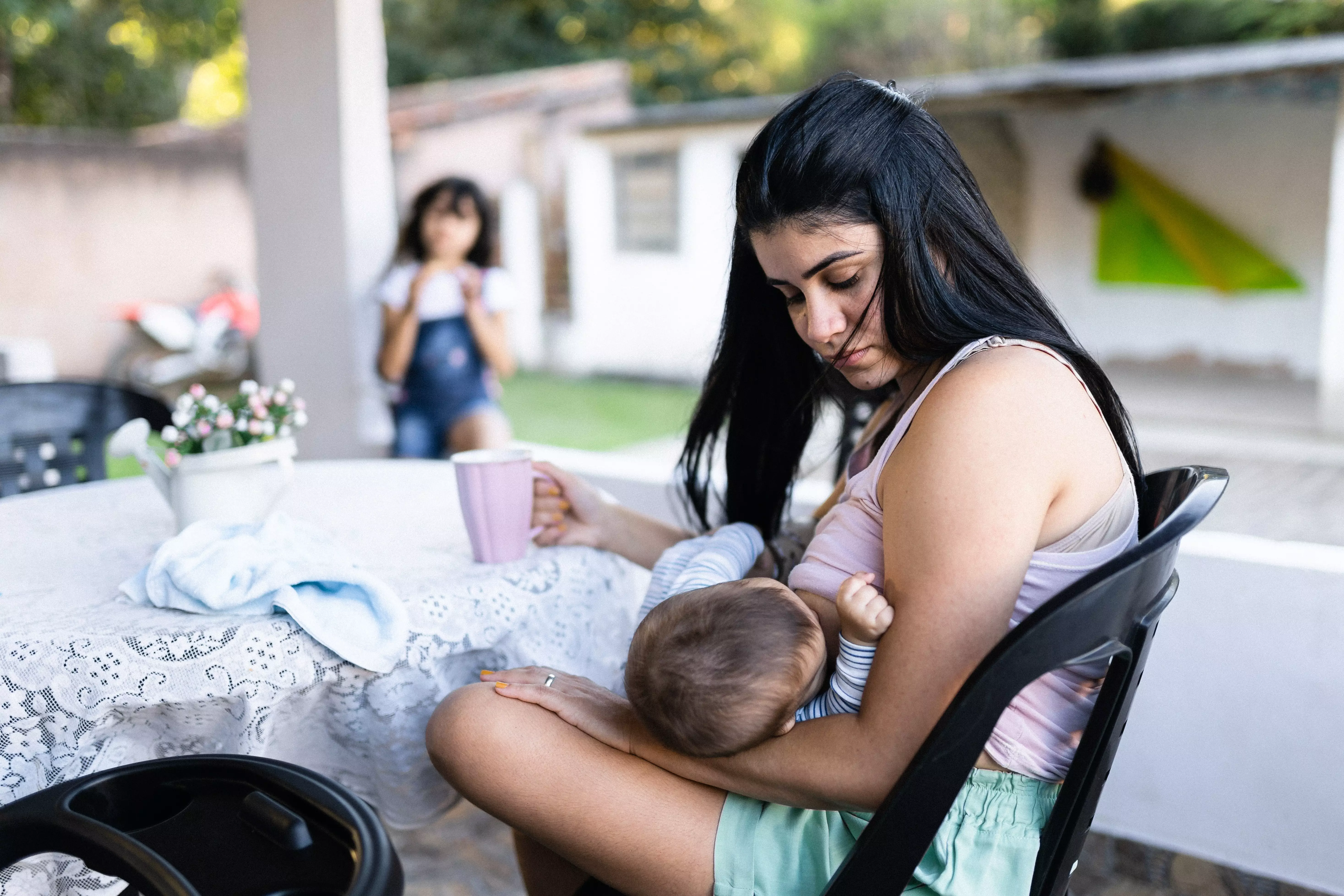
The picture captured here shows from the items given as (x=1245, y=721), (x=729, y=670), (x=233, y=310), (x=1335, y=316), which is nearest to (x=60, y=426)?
(x=729, y=670)

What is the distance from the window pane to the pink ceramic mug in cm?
1033

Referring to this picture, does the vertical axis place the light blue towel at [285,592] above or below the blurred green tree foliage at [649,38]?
below

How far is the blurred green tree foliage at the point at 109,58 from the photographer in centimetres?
1384

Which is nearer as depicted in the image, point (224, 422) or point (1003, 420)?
point (1003, 420)

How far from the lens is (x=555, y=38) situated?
19.9 metres

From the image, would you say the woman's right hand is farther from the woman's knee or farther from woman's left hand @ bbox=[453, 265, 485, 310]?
woman's left hand @ bbox=[453, 265, 485, 310]

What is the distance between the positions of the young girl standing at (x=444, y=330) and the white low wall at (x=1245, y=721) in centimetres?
200

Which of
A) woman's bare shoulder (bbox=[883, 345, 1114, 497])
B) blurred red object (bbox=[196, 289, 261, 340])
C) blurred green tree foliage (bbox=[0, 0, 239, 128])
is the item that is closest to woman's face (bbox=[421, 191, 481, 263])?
woman's bare shoulder (bbox=[883, 345, 1114, 497])

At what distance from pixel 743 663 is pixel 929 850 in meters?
0.28

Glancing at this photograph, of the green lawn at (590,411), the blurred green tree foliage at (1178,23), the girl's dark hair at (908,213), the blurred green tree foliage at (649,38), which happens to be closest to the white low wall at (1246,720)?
the girl's dark hair at (908,213)

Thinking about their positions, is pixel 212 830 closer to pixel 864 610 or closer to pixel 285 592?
pixel 285 592

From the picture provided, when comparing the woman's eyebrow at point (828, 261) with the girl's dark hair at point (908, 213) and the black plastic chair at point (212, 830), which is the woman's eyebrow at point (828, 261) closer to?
the girl's dark hair at point (908, 213)

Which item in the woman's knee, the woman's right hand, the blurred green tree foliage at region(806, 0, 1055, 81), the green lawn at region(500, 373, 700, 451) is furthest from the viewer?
the blurred green tree foliage at region(806, 0, 1055, 81)

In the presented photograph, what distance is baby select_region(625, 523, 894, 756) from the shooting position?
3.84ft
